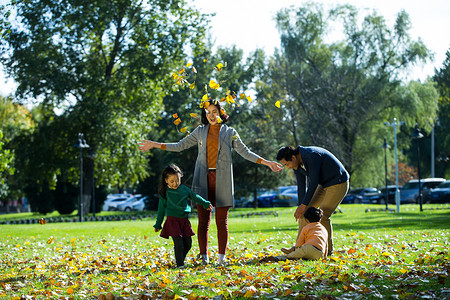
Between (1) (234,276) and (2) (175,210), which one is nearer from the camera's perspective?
(1) (234,276)

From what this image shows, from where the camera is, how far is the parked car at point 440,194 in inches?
1515

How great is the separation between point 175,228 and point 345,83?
2666 centimetres

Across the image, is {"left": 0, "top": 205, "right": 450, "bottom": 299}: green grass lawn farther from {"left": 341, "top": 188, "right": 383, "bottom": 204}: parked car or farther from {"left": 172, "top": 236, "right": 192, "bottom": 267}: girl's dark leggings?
{"left": 341, "top": 188, "right": 383, "bottom": 204}: parked car

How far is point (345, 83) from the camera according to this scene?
32.6m

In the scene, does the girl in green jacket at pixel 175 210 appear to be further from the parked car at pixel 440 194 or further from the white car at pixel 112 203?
the white car at pixel 112 203

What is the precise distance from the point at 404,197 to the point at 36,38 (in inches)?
1078

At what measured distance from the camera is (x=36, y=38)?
94.6 ft

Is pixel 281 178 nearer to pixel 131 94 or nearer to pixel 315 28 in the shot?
pixel 315 28

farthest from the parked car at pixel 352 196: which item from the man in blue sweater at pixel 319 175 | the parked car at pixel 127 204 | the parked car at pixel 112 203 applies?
the man in blue sweater at pixel 319 175

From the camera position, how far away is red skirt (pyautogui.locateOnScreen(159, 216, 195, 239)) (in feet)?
24.5

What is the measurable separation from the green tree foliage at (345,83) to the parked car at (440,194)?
13.2 ft

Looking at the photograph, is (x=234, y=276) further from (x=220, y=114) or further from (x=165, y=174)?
(x=220, y=114)

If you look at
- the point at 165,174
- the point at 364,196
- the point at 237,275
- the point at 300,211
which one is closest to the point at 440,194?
the point at 364,196

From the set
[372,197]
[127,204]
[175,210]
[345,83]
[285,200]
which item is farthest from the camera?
[127,204]
